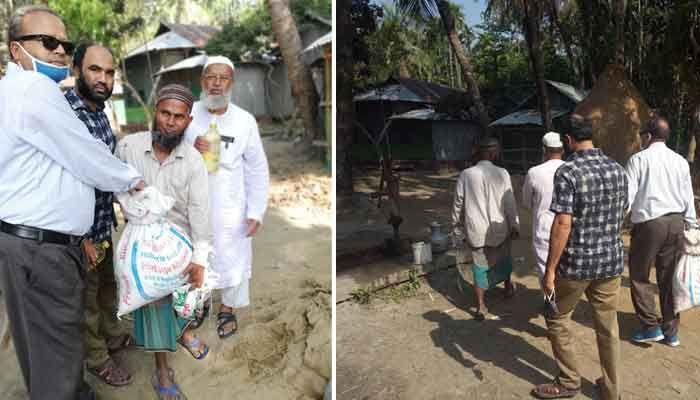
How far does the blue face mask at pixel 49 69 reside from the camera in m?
2.09

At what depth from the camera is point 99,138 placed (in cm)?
237

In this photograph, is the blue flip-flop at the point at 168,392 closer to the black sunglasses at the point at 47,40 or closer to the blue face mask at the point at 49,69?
the blue face mask at the point at 49,69

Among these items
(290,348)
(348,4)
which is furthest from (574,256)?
(348,4)

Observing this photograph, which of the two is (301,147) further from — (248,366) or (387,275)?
(248,366)

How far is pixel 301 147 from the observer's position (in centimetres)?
944

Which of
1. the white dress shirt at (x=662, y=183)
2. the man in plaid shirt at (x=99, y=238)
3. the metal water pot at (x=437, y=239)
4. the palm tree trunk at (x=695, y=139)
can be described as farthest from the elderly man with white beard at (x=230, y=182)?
the palm tree trunk at (x=695, y=139)

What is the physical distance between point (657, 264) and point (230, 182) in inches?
104

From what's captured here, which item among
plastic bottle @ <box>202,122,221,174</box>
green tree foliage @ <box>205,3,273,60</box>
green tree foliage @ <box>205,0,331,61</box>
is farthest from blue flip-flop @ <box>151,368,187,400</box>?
green tree foliage @ <box>205,3,273,60</box>

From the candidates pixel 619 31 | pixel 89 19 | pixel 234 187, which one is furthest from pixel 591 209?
pixel 89 19

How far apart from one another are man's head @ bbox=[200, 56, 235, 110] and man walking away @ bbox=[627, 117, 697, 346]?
244 centimetres

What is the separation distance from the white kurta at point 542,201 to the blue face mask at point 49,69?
2668 mm

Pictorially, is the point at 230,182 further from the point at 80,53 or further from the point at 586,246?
the point at 586,246

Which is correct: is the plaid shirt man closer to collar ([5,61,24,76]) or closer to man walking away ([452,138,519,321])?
collar ([5,61,24,76])

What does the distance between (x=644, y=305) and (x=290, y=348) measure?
7.14 feet
